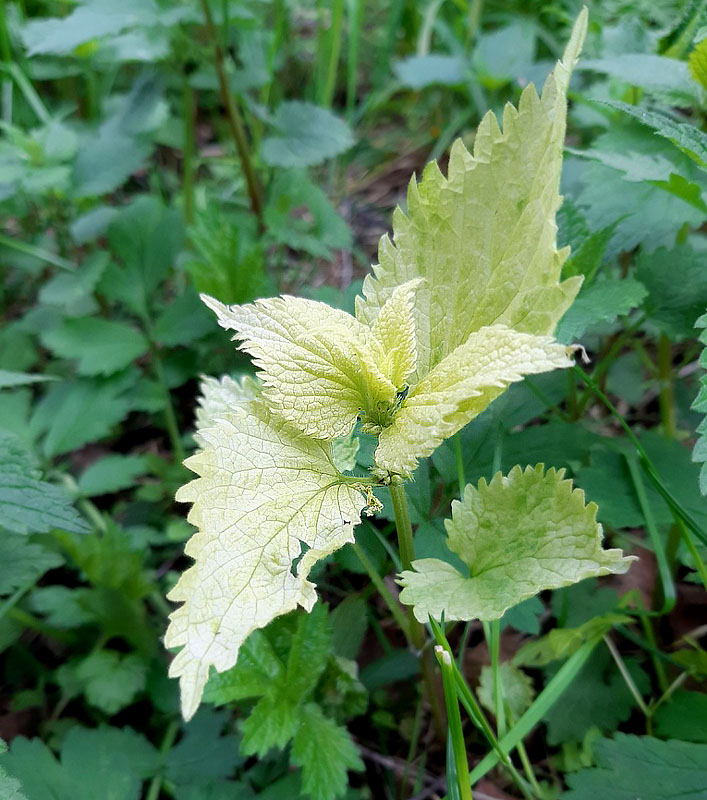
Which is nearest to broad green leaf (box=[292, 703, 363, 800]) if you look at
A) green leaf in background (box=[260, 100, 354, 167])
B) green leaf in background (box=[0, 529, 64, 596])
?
green leaf in background (box=[0, 529, 64, 596])

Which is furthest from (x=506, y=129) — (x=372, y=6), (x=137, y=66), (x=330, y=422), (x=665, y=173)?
(x=372, y=6)

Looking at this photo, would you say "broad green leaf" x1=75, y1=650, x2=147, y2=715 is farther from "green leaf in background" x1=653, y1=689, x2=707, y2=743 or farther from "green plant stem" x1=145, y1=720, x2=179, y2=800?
"green leaf in background" x1=653, y1=689, x2=707, y2=743

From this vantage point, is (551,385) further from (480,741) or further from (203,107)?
(203,107)

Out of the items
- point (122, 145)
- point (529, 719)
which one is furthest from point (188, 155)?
point (529, 719)

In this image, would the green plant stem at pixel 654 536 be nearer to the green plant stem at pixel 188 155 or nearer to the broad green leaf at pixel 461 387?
the broad green leaf at pixel 461 387

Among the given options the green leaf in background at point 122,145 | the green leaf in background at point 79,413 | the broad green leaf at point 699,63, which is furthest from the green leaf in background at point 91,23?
the broad green leaf at point 699,63

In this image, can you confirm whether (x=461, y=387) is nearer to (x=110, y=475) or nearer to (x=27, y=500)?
(x=27, y=500)
